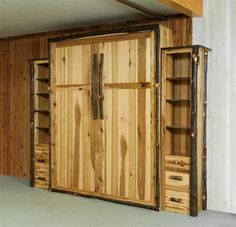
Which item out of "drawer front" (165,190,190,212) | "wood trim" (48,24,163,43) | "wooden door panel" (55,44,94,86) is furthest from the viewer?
"wooden door panel" (55,44,94,86)

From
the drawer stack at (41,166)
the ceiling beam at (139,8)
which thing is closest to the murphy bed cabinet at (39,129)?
the drawer stack at (41,166)

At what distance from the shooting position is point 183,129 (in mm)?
4816

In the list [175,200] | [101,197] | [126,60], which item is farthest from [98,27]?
[175,200]

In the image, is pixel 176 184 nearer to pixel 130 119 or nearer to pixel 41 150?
pixel 130 119

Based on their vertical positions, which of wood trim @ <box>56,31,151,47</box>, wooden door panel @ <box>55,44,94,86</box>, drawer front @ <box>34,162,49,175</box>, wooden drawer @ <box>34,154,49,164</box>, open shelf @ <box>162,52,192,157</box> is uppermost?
wood trim @ <box>56,31,151,47</box>

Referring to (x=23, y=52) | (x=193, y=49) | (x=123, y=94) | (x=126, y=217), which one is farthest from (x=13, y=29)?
(x=126, y=217)

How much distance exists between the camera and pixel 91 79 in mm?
5109

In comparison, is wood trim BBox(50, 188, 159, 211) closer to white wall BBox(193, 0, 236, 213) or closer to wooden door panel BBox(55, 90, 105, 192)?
wooden door panel BBox(55, 90, 105, 192)

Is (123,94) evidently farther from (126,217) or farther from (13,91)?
(13,91)

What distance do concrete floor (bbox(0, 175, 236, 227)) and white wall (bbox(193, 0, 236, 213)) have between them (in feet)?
0.96

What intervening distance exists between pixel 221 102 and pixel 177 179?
1.06 metres

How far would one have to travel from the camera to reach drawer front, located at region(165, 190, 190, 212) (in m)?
4.46

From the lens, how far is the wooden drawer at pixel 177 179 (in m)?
4.48

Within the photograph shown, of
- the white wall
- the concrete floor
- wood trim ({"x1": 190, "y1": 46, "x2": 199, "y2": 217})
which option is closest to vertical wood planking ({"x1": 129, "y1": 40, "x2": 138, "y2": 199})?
the concrete floor
